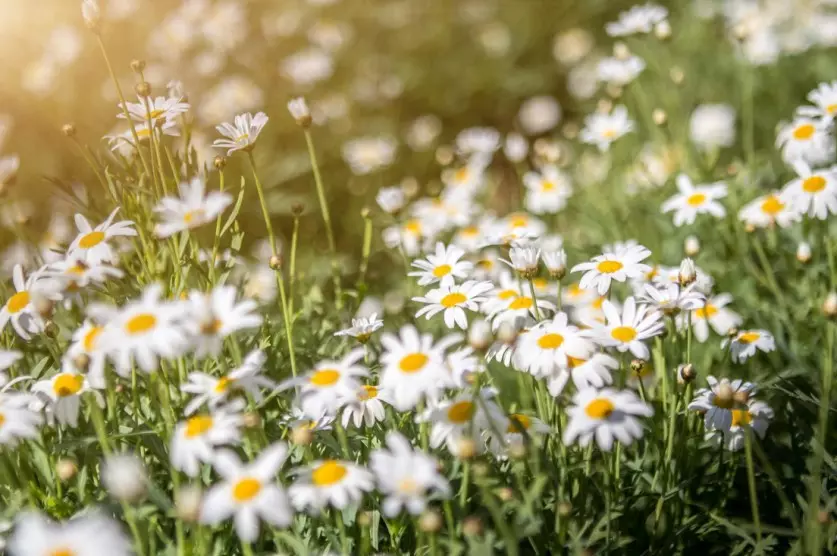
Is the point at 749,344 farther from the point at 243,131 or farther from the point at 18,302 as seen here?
the point at 18,302

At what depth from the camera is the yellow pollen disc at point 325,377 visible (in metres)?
1.53

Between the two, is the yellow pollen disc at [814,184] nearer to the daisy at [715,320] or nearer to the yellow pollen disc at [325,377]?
the daisy at [715,320]

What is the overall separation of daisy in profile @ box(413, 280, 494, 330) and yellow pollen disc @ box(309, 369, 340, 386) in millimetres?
330

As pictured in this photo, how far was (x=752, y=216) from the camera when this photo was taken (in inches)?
98.7

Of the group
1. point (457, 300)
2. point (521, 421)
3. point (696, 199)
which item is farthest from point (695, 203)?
point (521, 421)

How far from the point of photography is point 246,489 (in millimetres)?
1285

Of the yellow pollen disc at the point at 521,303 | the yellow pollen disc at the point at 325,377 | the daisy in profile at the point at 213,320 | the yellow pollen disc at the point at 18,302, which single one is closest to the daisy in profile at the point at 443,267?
the yellow pollen disc at the point at 521,303

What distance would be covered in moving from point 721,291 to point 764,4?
302 centimetres

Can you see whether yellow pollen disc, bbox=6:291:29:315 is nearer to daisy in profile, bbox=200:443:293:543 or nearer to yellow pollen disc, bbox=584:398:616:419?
daisy in profile, bbox=200:443:293:543

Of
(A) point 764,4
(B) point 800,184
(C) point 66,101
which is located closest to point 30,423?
(B) point 800,184

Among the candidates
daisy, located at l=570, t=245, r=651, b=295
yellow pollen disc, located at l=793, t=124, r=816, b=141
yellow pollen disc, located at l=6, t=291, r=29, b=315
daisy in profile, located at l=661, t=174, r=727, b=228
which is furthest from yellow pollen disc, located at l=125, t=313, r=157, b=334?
yellow pollen disc, located at l=793, t=124, r=816, b=141

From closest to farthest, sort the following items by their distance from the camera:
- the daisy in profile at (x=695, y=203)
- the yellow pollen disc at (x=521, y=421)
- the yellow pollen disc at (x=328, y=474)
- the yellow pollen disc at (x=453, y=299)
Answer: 1. the yellow pollen disc at (x=328, y=474)
2. the yellow pollen disc at (x=521, y=421)
3. the yellow pollen disc at (x=453, y=299)
4. the daisy in profile at (x=695, y=203)

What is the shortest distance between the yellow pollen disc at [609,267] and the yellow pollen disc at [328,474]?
2.57 feet

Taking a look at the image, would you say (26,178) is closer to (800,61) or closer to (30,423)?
(30,423)
